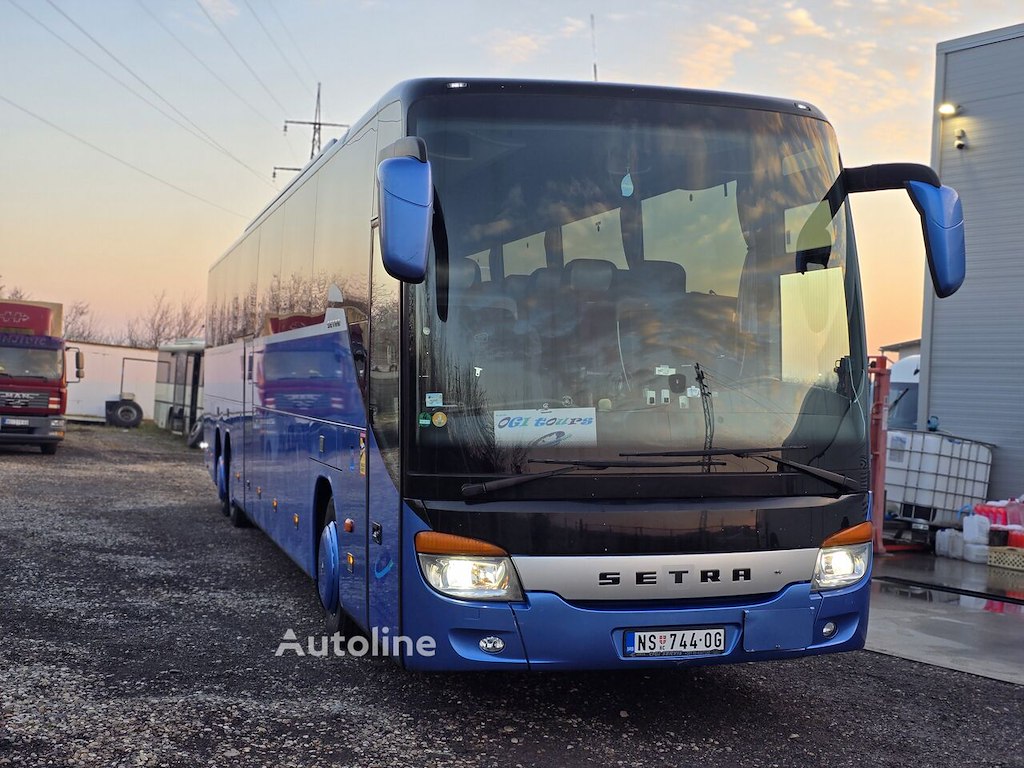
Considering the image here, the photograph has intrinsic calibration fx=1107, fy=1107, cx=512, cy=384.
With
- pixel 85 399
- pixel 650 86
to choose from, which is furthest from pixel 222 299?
pixel 85 399

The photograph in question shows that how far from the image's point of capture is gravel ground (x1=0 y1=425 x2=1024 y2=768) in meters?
4.89

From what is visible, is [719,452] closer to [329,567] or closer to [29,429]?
[329,567]

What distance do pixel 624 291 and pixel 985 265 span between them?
1125cm

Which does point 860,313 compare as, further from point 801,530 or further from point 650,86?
point 650,86

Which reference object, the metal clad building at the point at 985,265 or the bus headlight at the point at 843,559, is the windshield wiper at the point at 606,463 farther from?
the metal clad building at the point at 985,265

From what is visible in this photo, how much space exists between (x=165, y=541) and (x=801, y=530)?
7718 mm

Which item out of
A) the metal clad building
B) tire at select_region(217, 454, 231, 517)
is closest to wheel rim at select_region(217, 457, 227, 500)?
tire at select_region(217, 454, 231, 517)

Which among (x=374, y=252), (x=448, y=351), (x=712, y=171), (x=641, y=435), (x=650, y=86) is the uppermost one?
(x=650, y=86)

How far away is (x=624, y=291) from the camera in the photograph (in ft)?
16.6

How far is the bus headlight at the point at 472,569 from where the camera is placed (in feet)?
15.7

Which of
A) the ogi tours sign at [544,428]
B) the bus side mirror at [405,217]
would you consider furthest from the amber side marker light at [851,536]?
the bus side mirror at [405,217]

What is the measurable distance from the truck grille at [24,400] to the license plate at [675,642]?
784 inches

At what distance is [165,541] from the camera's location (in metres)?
11.1

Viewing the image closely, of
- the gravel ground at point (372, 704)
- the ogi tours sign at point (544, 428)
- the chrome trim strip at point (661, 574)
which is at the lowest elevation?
the gravel ground at point (372, 704)
